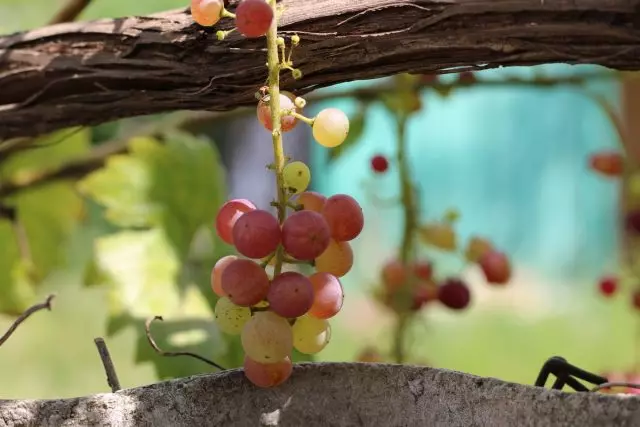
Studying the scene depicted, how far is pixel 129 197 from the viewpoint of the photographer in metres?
0.65

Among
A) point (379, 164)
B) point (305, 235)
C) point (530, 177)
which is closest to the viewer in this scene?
point (305, 235)

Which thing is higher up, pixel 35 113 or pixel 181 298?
pixel 35 113

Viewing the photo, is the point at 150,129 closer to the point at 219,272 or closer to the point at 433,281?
the point at 433,281

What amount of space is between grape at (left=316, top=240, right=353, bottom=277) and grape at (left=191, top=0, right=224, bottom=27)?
0.34 feet

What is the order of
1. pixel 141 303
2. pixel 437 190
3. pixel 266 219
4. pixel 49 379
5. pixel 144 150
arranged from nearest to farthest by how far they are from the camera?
pixel 266 219 → pixel 141 303 → pixel 144 150 → pixel 49 379 → pixel 437 190

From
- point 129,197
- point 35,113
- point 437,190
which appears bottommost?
point 437,190

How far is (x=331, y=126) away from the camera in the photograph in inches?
12.7

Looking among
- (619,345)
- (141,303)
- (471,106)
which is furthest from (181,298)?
(471,106)

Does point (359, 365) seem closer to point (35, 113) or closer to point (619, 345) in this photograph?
point (35, 113)

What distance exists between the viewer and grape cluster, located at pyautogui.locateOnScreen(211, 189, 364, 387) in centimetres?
29

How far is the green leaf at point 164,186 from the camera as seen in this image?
65 centimetres

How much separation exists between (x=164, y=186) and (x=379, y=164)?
0.87 feet

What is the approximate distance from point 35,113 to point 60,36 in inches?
1.6

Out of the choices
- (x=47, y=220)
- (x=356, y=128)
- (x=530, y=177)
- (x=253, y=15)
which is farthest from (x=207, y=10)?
(x=530, y=177)
